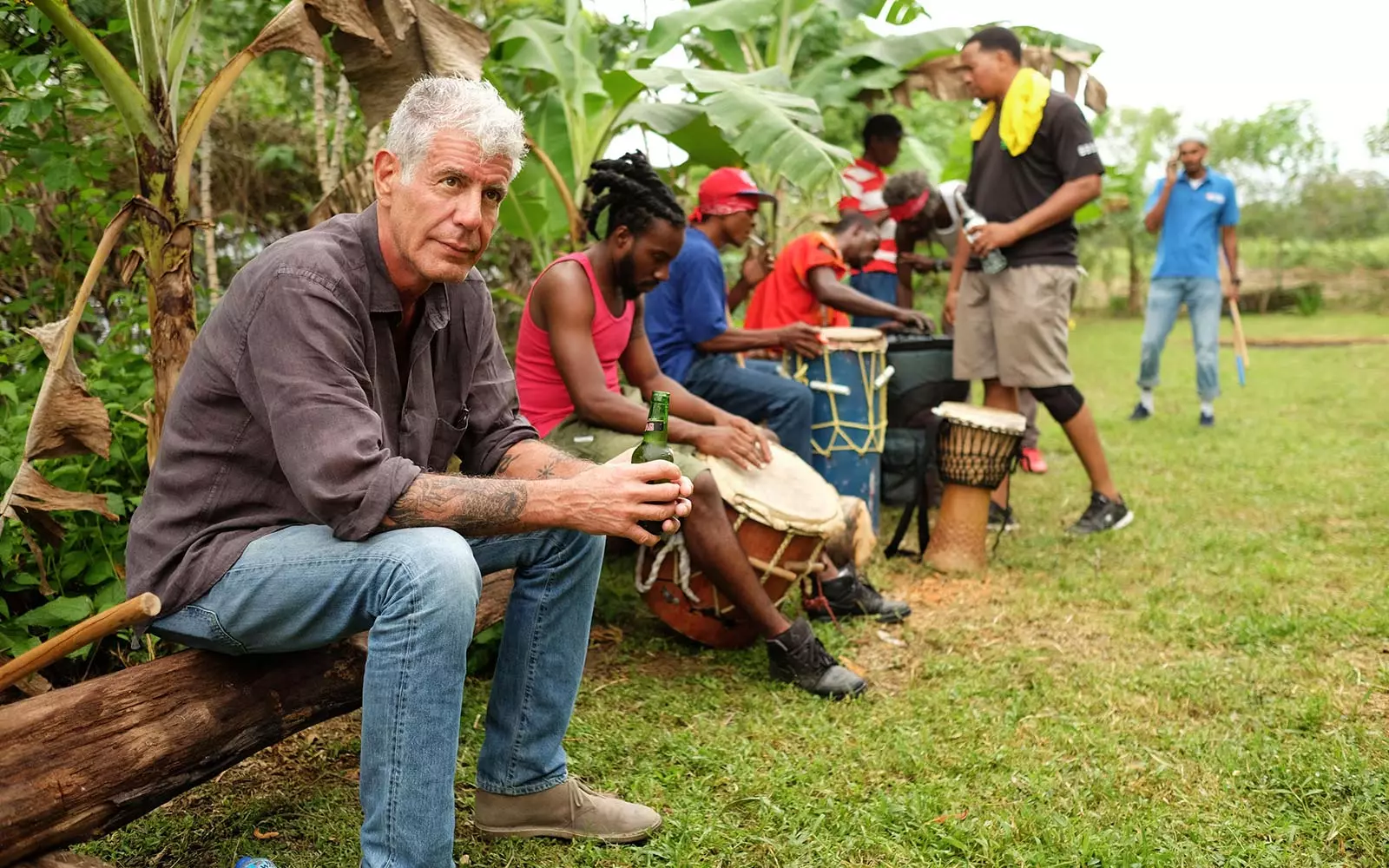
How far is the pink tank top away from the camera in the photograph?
398 cm

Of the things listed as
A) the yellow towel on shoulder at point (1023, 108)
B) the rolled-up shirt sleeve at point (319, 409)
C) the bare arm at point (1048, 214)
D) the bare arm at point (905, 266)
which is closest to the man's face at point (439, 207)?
the rolled-up shirt sleeve at point (319, 409)

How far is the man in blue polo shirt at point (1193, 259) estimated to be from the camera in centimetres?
847

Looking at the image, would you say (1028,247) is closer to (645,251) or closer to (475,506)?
(645,251)

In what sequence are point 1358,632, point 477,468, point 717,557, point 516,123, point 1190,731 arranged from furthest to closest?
point 1358,632, point 717,557, point 1190,731, point 477,468, point 516,123

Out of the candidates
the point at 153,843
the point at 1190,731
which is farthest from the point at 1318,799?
the point at 153,843

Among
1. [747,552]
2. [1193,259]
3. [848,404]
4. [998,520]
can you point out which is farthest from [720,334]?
[1193,259]

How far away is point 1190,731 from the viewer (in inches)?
130

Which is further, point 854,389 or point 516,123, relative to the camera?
point 854,389

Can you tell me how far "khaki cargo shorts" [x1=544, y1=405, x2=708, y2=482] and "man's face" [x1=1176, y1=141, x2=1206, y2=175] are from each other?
6317 millimetres

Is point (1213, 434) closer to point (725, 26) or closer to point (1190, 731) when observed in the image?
point (725, 26)

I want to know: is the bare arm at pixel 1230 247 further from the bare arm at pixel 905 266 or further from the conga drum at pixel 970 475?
the conga drum at pixel 970 475

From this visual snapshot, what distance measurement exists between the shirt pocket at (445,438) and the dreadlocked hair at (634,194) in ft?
4.56

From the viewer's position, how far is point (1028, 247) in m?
5.45

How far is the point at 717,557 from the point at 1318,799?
179 centimetres
